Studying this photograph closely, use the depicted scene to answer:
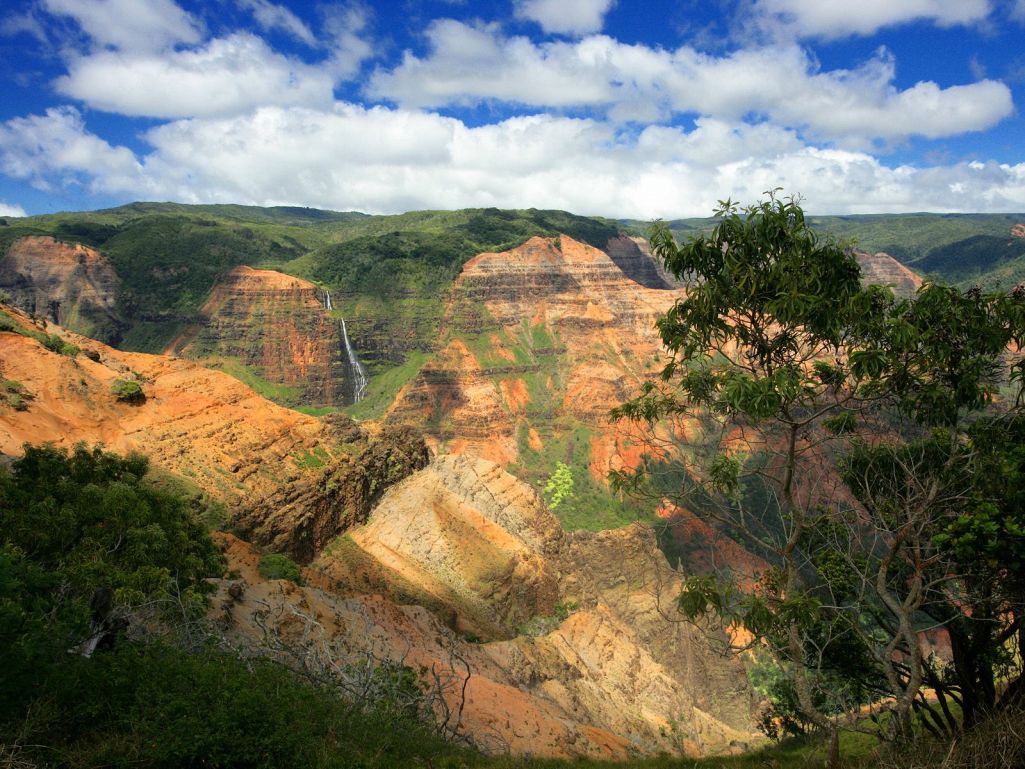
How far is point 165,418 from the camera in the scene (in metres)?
37.9

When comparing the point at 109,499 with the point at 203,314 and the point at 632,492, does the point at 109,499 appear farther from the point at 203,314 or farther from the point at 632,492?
the point at 203,314

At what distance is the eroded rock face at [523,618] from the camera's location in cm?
2856

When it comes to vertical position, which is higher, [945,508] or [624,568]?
[945,508]

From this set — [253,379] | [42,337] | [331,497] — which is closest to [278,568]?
[331,497]

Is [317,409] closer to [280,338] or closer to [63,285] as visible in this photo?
[280,338]

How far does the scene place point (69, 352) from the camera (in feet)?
125

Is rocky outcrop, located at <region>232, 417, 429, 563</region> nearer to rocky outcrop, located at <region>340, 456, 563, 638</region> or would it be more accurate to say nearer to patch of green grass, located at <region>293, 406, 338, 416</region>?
rocky outcrop, located at <region>340, 456, 563, 638</region>

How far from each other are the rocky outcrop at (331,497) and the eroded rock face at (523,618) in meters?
1.14

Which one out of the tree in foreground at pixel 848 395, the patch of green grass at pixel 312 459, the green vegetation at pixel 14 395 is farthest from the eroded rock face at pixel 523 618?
the tree in foreground at pixel 848 395

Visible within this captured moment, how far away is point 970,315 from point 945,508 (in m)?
3.80

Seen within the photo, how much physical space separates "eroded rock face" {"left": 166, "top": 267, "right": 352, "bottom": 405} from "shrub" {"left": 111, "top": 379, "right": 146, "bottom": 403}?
54.6m

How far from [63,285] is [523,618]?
357 ft

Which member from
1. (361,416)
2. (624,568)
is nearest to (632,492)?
(624,568)

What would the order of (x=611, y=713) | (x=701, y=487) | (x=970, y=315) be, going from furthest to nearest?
1. (x=611, y=713)
2. (x=701, y=487)
3. (x=970, y=315)
